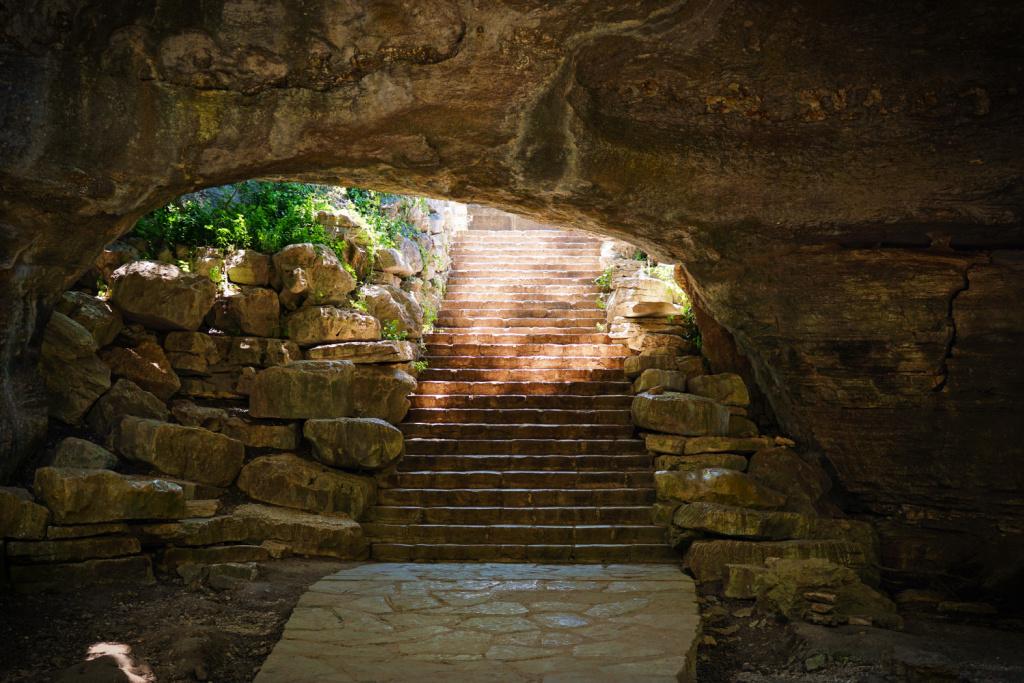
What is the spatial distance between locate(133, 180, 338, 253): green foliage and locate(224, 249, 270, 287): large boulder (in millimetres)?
250

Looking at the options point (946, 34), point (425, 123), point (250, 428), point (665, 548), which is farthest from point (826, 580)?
point (250, 428)

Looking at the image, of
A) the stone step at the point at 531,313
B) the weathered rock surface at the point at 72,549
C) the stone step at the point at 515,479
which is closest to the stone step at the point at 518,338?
the stone step at the point at 531,313

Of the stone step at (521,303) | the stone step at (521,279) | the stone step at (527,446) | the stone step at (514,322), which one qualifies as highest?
the stone step at (521,279)

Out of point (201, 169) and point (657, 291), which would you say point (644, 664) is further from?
point (657, 291)

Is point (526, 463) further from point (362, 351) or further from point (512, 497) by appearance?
point (362, 351)

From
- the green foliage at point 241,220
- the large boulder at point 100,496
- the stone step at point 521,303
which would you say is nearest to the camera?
the large boulder at point 100,496

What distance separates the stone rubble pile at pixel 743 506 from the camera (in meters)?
6.44

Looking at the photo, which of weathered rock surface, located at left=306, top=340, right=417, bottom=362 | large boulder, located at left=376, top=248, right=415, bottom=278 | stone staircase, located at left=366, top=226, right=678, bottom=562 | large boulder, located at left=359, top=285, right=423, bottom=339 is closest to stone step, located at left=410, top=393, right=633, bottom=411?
stone staircase, located at left=366, top=226, right=678, bottom=562

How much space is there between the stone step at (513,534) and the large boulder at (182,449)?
4.70 ft

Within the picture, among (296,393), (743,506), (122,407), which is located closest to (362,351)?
(296,393)

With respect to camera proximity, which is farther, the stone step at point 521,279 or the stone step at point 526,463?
A: the stone step at point 521,279

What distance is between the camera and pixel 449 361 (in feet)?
35.0

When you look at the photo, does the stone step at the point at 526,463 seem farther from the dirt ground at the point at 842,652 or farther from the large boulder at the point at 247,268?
the large boulder at the point at 247,268

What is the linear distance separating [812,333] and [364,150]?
4.54m
